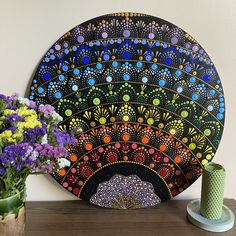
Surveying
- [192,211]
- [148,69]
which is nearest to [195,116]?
[148,69]

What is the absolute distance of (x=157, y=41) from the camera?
1.28 meters

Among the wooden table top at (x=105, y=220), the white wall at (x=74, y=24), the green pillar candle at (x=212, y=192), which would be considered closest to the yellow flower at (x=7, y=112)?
the white wall at (x=74, y=24)

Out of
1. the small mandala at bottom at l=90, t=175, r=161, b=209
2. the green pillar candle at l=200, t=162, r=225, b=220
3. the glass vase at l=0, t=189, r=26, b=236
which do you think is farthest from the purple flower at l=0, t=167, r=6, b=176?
the green pillar candle at l=200, t=162, r=225, b=220

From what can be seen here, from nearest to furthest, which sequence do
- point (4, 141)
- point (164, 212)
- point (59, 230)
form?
point (4, 141)
point (59, 230)
point (164, 212)

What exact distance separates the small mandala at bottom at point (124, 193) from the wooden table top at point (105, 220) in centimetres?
2

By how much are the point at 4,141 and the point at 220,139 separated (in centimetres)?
79

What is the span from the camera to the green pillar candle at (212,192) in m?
1.26

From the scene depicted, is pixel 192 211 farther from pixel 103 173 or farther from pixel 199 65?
pixel 199 65

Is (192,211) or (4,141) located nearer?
(4,141)

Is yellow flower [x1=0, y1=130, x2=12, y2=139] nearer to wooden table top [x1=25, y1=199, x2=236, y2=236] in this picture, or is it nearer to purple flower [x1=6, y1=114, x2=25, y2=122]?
purple flower [x1=6, y1=114, x2=25, y2=122]

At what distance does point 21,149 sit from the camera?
36.4 inches

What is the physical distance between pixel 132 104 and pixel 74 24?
344mm

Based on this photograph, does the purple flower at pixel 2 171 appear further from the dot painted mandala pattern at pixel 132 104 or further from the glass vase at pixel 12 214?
the dot painted mandala pattern at pixel 132 104

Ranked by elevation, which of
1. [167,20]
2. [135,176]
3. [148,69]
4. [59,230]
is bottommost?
[59,230]
